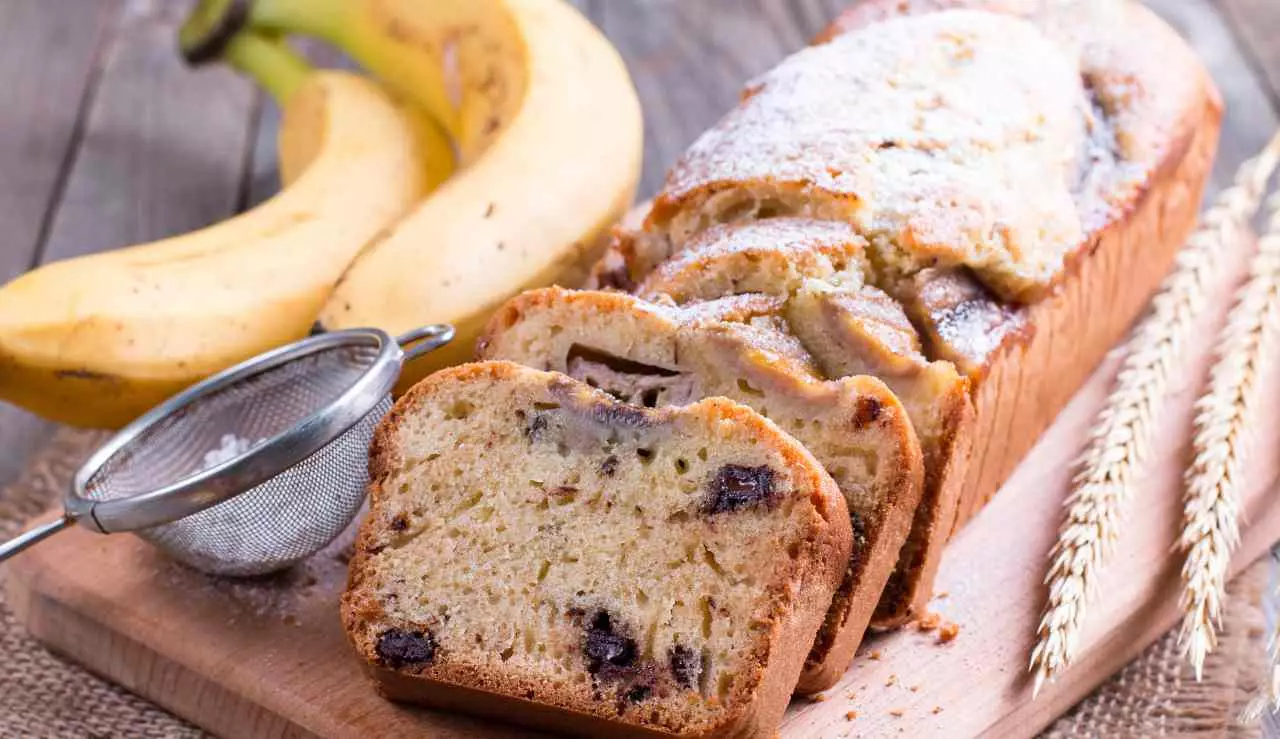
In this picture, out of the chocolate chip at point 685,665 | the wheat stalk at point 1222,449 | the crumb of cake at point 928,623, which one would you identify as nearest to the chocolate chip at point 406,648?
the chocolate chip at point 685,665

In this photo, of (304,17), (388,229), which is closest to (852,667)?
(388,229)

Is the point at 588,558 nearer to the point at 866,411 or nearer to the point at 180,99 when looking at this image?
the point at 866,411

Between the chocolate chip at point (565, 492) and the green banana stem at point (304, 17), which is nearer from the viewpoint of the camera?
the chocolate chip at point (565, 492)

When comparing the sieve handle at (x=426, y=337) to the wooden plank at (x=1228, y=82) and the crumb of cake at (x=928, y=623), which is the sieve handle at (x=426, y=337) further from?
the wooden plank at (x=1228, y=82)

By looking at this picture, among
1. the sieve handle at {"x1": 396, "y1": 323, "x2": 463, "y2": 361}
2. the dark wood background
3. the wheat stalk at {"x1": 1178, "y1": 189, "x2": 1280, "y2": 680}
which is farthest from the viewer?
the dark wood background

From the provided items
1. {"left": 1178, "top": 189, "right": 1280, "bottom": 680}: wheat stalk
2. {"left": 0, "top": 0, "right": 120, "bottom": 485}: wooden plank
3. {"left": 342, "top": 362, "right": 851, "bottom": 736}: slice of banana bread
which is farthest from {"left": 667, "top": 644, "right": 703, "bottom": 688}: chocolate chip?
{"left": 0, "top": 0, "right": 120, "bottom": 485}: wooden plank

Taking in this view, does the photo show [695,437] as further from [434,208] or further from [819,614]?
[434,208]

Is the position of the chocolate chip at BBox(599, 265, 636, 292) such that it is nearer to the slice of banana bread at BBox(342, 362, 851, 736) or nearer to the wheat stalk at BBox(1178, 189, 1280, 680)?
the slice of banana bread at BBox(342, 362, 851, 736)
